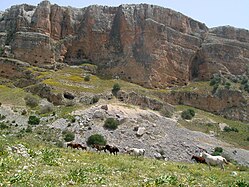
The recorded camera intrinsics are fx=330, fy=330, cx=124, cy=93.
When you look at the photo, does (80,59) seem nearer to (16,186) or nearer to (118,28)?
(118,28)

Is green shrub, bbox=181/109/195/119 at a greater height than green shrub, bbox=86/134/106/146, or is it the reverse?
green shrub, bbox=86/134/106/146

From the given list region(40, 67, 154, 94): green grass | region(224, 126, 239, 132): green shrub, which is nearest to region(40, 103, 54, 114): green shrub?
region(40, 67, 154, 94): green grass

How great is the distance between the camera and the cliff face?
77062 millimetres

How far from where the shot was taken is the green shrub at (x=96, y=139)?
37062 mm

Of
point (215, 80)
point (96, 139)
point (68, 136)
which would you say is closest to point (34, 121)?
point (68, 136)

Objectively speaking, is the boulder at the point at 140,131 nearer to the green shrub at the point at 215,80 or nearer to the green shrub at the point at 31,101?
the green shrub at the point at 31,101

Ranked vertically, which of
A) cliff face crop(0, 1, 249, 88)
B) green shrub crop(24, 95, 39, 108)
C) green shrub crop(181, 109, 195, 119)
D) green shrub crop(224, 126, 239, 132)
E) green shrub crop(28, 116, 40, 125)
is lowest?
green shrub crop(224, 126, 239, 132)

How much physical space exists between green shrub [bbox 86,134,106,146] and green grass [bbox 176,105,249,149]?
1984 centimetres

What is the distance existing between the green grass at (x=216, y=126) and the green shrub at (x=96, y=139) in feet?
65.1

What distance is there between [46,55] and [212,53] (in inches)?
1660

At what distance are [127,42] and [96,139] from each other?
156 ft

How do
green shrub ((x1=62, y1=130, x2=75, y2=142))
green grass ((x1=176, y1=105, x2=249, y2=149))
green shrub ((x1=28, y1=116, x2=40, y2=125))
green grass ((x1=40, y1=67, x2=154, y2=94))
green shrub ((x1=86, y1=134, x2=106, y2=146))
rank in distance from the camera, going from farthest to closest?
green grass ((x1=40, y1=67, x2=154, y2=94)) → green grass ((x1=176, y1=105, x2=249, y2=149)) → green shrub ((x1=28, y1=116, x2=40, y2=125)) → green shrub ((x1=62, y1=130, x2=75, y2=142)) → green shrub ((x1=86, y1=134, x2=106, y2=146))

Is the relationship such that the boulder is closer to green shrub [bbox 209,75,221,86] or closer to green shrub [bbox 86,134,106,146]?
green shrub [bbox 86,134,106,146]

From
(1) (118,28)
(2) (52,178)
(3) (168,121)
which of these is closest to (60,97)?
(3) (168,121)
